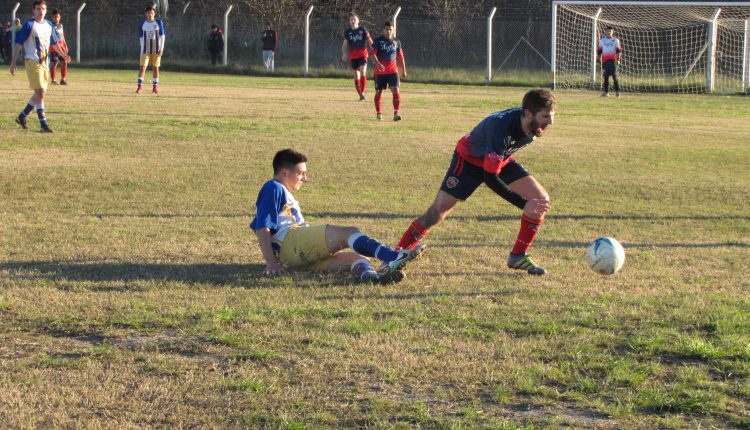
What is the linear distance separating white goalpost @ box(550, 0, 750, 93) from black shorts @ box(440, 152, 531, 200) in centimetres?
2458

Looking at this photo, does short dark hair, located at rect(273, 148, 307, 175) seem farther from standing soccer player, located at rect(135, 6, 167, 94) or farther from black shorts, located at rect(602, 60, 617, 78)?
→ black shorts, located at rect(602, 60, 617, 78)

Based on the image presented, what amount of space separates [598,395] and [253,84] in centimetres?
2715

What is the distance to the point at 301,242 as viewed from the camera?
699cm

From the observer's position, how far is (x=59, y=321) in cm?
564

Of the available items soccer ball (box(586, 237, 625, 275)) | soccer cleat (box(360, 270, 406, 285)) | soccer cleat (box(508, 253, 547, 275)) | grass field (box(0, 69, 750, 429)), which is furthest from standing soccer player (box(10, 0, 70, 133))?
soccer ball (box(586, 237, 625, 275))

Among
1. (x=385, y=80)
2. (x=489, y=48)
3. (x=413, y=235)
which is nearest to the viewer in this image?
(x=413, y=235)

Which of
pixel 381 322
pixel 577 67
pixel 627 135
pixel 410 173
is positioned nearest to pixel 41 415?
pixel 381 322

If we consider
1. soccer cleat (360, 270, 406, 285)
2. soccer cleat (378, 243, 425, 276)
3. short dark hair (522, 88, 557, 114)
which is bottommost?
soccer cleat (360, 270, 406, 285)

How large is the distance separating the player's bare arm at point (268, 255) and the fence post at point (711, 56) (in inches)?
1046

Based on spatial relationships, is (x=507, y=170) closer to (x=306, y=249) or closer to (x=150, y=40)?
(x=306, y=249)

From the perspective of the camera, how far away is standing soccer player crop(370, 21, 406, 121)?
19297 mm

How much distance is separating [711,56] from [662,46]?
3455mm

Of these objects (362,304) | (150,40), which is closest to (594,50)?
(150,40)

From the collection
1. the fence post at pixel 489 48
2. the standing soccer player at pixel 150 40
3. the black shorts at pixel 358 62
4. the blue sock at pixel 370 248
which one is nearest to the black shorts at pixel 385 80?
the black shorts at pixel 358 62
